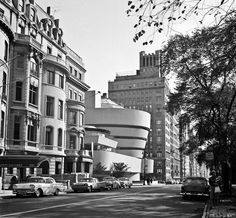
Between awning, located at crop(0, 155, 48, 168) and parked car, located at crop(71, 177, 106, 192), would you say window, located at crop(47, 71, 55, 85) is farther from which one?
parked car, located at crop(71, 177, 106, 192)

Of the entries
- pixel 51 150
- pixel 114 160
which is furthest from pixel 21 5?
pixel 114 160

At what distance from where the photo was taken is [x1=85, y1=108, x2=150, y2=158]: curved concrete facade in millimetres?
110750

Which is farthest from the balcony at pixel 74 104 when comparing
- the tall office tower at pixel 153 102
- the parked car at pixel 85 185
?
the tall office tower at pixel 153 102

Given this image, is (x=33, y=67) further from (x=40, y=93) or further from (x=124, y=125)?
(x=124, y=125)

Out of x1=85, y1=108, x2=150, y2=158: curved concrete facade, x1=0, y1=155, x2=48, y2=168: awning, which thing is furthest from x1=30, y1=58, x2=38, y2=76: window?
x1=85, y1=108, x2=150, y2=158: curved concrete facade

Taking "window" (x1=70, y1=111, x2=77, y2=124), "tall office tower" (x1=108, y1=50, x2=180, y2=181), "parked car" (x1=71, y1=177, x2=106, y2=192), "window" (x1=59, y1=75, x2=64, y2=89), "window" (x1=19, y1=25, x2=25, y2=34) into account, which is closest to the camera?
"parked car" (x1=71, y1=177, x2=106, y2=192)

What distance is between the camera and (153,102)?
6545 inches

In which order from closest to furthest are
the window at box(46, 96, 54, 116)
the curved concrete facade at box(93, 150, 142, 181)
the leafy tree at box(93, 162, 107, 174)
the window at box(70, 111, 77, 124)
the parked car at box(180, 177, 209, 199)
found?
the parked car at box(180, 177, 209, 199) → the window at box(46, 96, 54, 116) → the window at box(70, 111, 77, 124) → the leafy tree at box(93, 162, 107, 174) → the curved concrete facade at box(93, 150, 142, 181)

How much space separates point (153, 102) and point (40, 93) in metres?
120

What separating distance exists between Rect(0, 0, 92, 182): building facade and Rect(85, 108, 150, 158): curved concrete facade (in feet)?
149

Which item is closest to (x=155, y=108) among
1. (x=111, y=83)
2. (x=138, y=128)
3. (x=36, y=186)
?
(x=111, y=83)

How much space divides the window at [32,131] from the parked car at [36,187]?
50.2 feet

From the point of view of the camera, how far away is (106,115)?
110875 mm

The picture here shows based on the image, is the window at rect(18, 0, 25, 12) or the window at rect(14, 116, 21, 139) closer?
the window at rect(14, 116, 21, 139)
